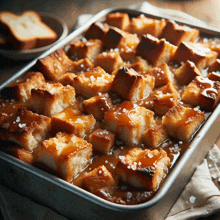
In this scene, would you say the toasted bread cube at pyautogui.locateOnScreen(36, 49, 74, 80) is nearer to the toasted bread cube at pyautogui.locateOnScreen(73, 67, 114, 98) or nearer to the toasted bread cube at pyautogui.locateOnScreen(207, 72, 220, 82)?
the toasted bread cube at pyautogui.locateOnScreen(73, 67, 114, 98)

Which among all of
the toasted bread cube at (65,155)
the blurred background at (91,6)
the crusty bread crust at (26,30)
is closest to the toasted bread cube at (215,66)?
the toasted bread cube at (65,155)

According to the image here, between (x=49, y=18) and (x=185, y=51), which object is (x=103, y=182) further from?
(x=49, y=18)

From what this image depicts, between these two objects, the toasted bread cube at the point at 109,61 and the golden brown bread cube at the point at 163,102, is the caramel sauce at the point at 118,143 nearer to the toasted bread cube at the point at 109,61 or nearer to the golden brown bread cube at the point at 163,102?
the golden brown bread cube at the point at 163,102

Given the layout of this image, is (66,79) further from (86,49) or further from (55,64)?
(86,49)

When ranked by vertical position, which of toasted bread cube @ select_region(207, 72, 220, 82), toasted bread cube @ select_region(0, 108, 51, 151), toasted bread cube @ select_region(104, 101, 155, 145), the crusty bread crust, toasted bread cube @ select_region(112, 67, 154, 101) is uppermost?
toasted bread cube @ select_region(207, 72, 220, 82)

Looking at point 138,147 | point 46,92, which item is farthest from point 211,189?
point 46,92

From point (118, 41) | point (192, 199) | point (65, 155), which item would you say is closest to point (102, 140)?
point (65, 155)

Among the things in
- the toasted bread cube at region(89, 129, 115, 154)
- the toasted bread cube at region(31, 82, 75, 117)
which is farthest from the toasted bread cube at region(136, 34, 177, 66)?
the toasted bread cube at region(89, 129, 115, 154)
